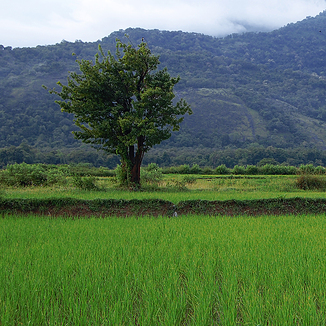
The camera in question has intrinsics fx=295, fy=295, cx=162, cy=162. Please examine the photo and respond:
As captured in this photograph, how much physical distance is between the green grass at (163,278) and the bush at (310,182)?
1469 centimetres

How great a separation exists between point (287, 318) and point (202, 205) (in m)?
7.72

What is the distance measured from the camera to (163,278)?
12.1 ft

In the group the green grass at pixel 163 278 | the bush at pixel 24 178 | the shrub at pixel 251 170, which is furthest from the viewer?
the shrub at pixel 251 170

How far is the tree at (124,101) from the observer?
15.2 metres

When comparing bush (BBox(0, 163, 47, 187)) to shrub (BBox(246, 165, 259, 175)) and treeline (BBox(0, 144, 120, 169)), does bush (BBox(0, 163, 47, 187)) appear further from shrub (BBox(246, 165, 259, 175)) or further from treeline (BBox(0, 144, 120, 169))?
treeline (BBox(0, 144, 120, 169))

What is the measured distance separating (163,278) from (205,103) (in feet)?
403

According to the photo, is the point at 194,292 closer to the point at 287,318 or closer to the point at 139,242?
the point at 287,318

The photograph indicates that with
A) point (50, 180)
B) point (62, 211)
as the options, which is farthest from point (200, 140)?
point (62, 211)

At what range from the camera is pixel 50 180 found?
17422 millimetres

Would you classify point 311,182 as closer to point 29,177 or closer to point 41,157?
point 29,177

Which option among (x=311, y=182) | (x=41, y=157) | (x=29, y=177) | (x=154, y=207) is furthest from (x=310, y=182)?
(x=41, y=157)

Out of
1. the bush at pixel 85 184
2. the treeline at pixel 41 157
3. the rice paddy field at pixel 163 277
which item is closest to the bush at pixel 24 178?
the bush at pixel 85 184

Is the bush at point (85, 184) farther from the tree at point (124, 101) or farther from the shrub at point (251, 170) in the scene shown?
the shrub at point (251, 170)

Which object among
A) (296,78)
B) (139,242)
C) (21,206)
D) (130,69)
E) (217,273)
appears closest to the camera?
(217,273)
